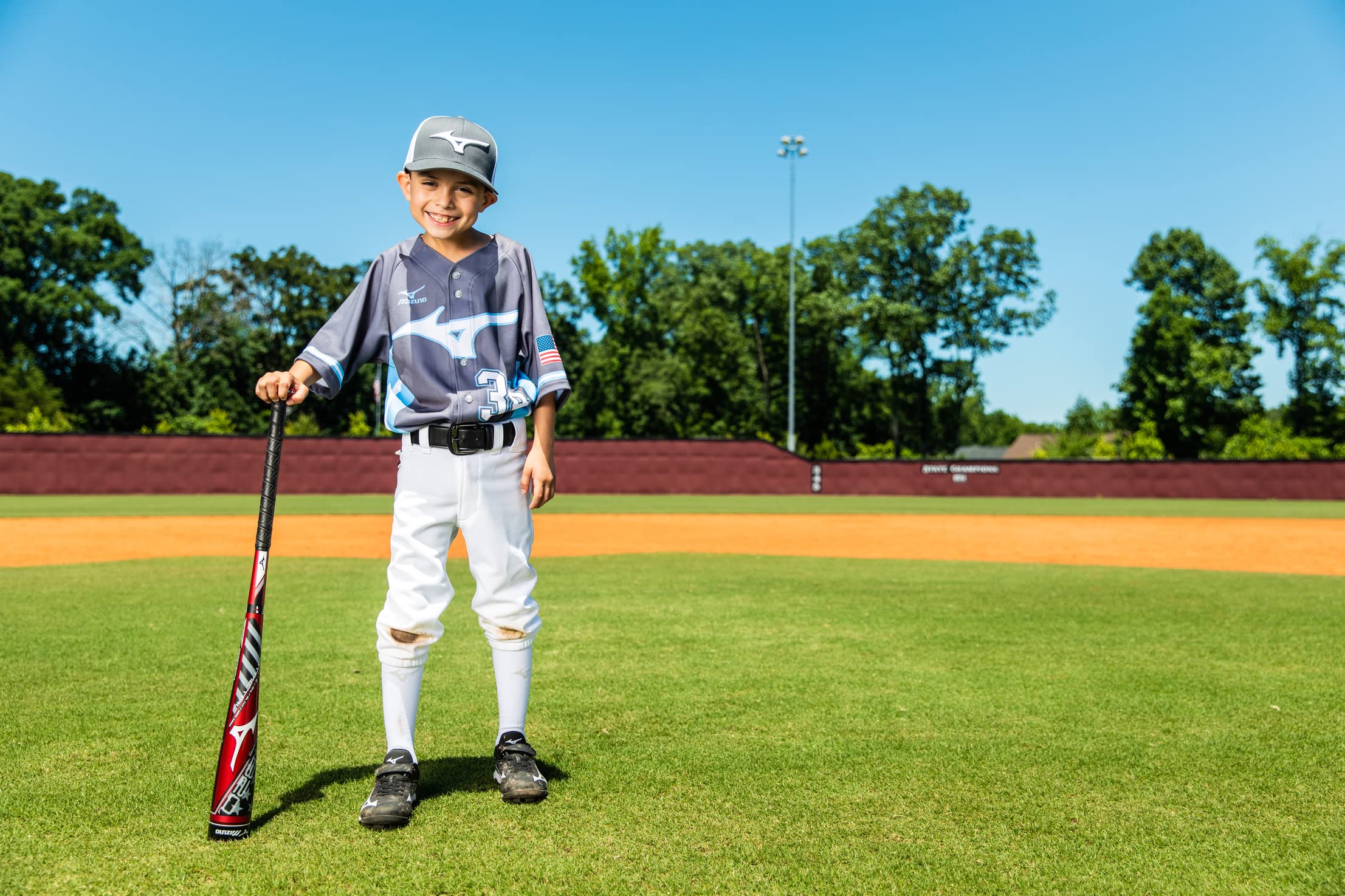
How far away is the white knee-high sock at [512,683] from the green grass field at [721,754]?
8.8 inches

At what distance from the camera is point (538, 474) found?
3.19 meters

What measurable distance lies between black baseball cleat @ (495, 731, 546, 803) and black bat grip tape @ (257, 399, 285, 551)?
99 centimetres

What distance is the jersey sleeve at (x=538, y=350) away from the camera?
330 centimetres

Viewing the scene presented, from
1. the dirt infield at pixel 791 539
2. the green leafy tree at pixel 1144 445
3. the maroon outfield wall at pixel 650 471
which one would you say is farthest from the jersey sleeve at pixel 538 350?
the green leafy tree at pixel 1144 445

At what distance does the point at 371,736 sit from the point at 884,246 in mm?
53398

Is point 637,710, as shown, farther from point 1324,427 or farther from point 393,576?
point 1324,427

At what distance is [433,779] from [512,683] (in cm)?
40

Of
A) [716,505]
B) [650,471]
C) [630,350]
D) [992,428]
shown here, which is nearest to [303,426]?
[630,350]

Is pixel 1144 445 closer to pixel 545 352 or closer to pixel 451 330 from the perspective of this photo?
pixel 545 352

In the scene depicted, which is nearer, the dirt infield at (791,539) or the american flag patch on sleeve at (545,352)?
the american flag patch on sleeve at (545,352)

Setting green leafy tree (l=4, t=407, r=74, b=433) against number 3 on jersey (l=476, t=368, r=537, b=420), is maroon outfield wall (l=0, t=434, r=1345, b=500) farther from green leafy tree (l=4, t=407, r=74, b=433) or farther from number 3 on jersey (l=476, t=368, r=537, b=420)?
number 3 on jersey (l=476, t=368, r=537, b=420)

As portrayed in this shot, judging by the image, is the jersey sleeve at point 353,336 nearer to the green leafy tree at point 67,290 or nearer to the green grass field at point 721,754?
the green grass field at point 721,754

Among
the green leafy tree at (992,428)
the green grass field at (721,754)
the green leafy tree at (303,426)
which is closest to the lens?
the green grass field at (721,754)

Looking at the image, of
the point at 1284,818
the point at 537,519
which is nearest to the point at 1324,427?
the point at 537,519
